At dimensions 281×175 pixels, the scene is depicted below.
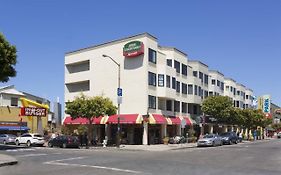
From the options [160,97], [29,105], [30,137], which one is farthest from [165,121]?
[29,105]

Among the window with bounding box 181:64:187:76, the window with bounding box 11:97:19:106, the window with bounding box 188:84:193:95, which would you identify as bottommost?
the window with bounding box 11:97:19:106

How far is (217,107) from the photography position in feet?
221

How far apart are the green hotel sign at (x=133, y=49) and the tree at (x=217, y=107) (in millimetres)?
18326

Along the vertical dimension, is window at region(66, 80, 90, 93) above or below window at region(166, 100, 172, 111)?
above

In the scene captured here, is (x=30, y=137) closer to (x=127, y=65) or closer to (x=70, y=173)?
(x=127, y=65)

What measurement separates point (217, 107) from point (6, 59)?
133ft

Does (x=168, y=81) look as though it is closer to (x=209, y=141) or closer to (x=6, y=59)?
(x=209, y=141)

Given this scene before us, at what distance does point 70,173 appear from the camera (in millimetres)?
18203

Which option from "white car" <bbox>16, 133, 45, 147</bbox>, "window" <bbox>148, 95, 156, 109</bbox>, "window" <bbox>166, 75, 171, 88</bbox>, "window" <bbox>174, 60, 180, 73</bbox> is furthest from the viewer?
"window" <bbox>174, 60, 180, 73</bbox>

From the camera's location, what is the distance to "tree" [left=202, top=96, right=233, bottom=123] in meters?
67.2

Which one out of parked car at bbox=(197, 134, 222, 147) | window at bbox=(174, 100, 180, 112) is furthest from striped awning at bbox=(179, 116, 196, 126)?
parked car at bbox=(197, 134, 222, 147)

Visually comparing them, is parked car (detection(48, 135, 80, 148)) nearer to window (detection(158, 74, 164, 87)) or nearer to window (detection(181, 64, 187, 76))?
window (detection(158, 74, 164, 87))

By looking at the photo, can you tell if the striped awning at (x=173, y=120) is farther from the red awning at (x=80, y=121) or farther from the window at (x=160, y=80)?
the red awning at (x=80, y=121)

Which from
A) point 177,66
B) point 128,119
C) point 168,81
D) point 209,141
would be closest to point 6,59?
point 128,119
